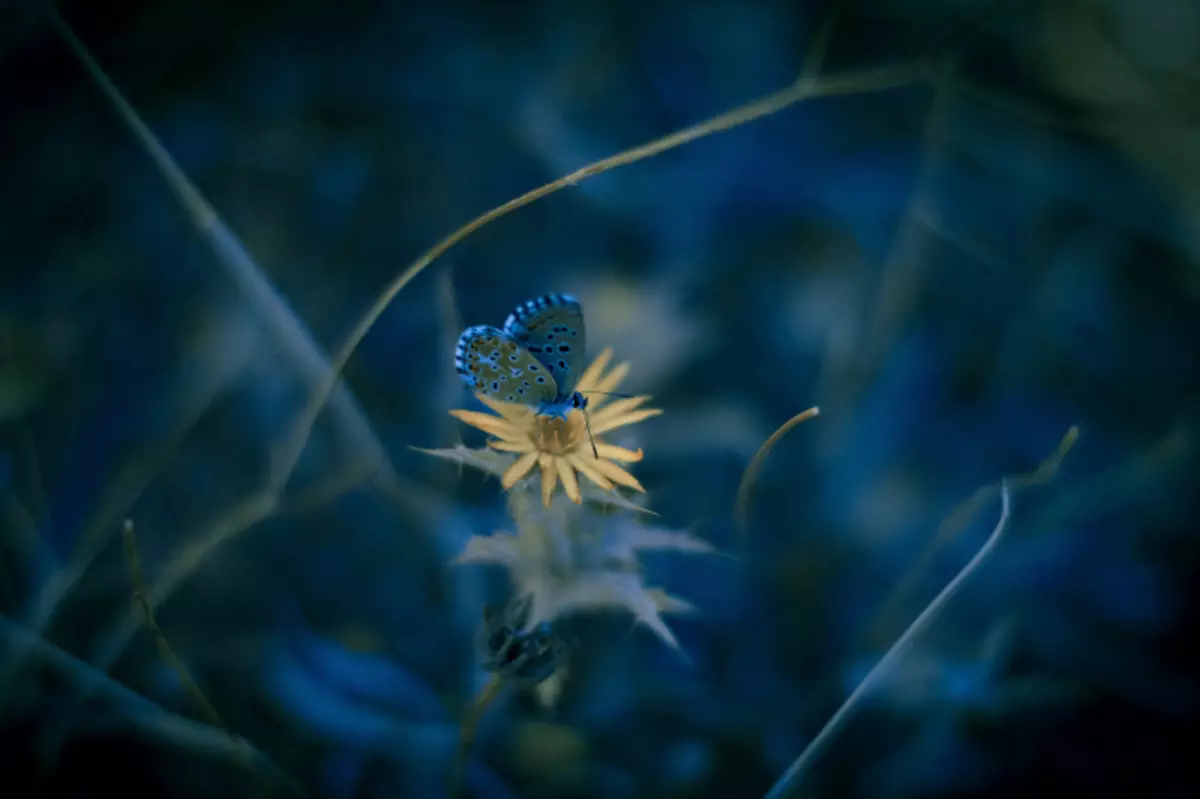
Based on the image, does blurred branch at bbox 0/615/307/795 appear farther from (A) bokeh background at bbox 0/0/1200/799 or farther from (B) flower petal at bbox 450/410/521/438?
(B) flower petal at bbox 450/410/521/438

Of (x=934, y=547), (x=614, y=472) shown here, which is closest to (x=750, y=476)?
(x=614, y=472)

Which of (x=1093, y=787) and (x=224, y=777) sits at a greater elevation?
(x=1093, y=787)

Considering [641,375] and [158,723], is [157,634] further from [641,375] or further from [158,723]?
[641,375]

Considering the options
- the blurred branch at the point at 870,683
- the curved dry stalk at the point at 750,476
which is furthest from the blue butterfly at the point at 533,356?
the blurred branch at the point at 870,683

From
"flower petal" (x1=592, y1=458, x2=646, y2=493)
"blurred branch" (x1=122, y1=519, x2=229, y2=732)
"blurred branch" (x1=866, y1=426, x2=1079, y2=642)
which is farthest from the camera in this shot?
"blurred branch" (x1=866, y1=426, x2=1079, y2=642)

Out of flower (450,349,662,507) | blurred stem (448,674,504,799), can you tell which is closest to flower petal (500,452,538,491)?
flower (450,349,662,507)

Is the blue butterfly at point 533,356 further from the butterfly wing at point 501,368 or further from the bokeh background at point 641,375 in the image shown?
the bokeh background at point 641,375

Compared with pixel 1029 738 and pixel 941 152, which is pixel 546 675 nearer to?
pixel 1029 738

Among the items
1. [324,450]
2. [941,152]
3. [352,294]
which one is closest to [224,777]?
[324,450]
